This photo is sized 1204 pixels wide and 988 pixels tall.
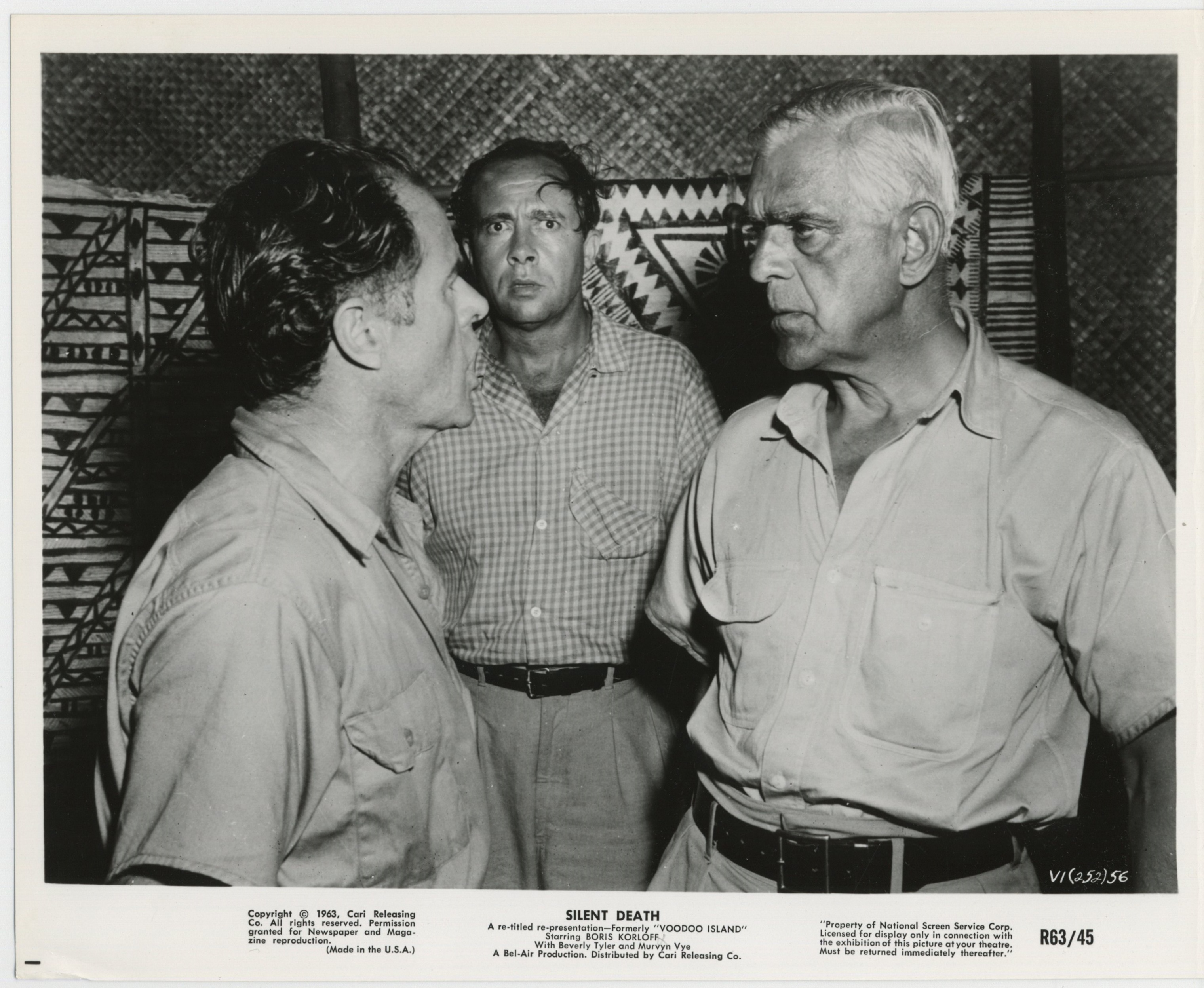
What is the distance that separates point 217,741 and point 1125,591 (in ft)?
3.99

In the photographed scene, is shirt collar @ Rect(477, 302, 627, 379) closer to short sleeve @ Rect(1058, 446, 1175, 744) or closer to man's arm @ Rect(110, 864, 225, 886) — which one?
short sleeve @ Rect(1058, 446, 1175, 744)

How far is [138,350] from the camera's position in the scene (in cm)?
254

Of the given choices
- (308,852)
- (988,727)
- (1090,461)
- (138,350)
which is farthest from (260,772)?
(138,350)

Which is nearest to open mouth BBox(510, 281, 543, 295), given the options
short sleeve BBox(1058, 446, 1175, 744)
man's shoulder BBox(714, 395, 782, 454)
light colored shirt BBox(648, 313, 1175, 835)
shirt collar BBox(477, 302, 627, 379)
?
shirt collar BBox(477, 302, 627, 379)

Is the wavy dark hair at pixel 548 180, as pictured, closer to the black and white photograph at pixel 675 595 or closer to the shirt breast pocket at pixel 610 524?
the black and white photograph at pixel 675 595

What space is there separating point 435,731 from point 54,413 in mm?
1639

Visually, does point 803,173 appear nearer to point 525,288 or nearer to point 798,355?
point 798,355

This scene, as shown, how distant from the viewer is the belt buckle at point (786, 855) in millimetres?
1536

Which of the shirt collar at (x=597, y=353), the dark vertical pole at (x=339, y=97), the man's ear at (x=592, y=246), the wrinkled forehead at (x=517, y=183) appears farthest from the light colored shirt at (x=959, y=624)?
the dark vertical pole at (x=339, y=97)

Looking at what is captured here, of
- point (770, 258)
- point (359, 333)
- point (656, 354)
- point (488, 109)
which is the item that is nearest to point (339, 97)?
point (488, 109)

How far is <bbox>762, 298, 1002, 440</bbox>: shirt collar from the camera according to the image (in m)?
1.55

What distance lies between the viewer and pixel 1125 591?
1.42 metres

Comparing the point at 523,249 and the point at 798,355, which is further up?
the point at 523,249

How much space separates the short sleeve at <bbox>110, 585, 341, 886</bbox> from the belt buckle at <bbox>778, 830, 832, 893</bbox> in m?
0.72
